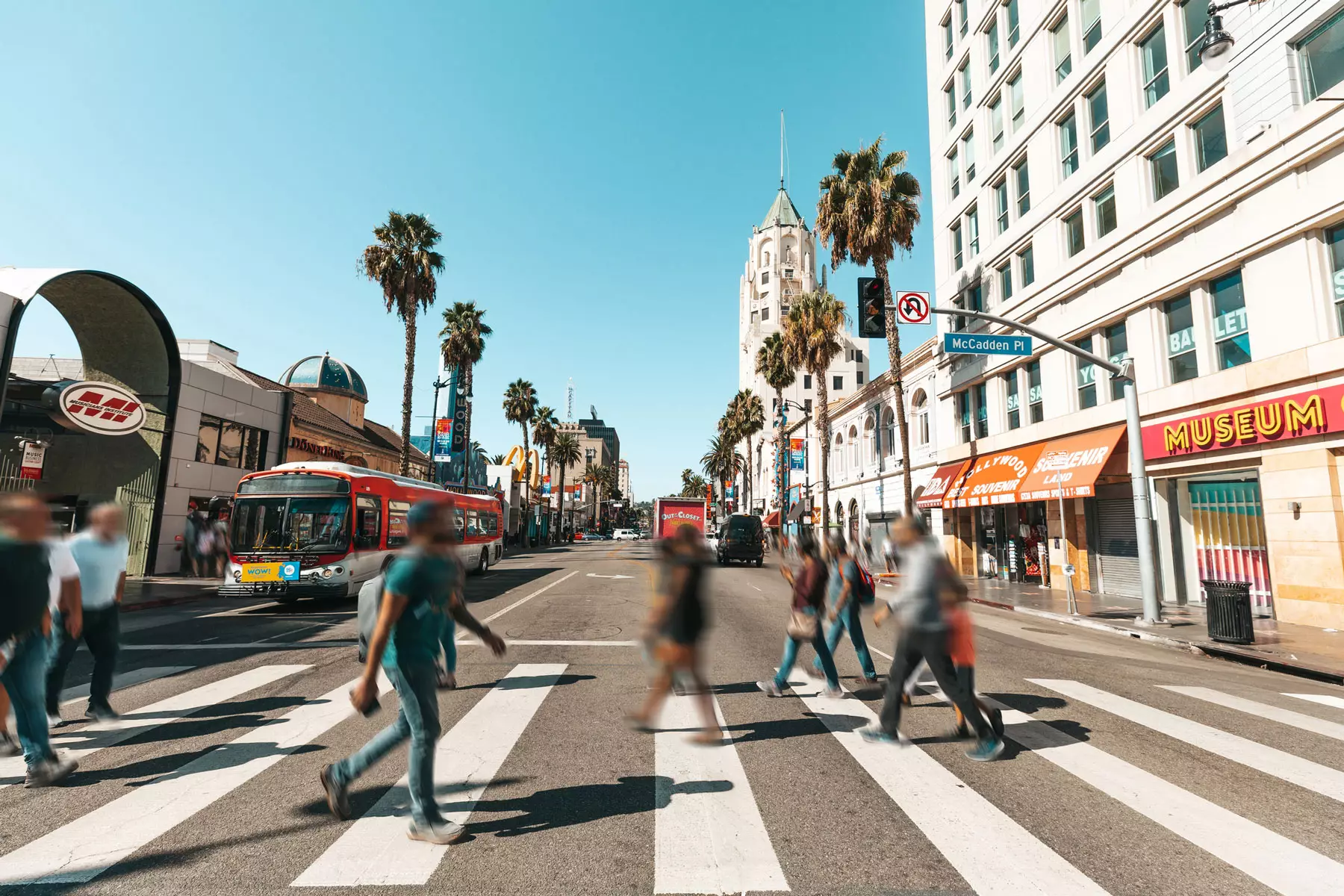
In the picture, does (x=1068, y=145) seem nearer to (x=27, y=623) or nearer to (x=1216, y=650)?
(x=1216, y=650)

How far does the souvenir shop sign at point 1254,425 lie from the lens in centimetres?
1213

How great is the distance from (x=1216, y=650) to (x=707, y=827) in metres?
11.2

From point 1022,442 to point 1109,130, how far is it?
32.3 feet

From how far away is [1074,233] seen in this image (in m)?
20.7

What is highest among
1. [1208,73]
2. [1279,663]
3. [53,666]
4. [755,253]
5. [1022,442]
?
[755,253]

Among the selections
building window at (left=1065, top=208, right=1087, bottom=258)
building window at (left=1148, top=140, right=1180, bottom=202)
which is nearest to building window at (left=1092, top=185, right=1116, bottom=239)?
building window at (left=1065, top=208, right=1087, bottom=258)

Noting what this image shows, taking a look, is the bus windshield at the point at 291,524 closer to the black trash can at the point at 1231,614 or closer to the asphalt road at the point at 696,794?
the asphalt road at the point at 696,794

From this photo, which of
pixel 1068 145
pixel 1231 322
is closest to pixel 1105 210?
pixel 1068 145

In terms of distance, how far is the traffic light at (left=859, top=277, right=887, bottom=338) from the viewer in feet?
38.9

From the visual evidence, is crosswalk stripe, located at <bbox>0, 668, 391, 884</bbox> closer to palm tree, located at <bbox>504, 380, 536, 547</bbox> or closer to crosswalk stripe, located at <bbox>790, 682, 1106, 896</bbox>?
crosswalk stripe, located at <bbox>790, 682, 1106, 896</bbox>

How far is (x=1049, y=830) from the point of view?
3.79 m

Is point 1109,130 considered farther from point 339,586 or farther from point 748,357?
point 748,357

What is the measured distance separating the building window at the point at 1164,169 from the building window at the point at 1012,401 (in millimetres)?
7323

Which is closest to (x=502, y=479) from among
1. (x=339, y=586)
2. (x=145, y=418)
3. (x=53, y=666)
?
(x=145, y=418)
